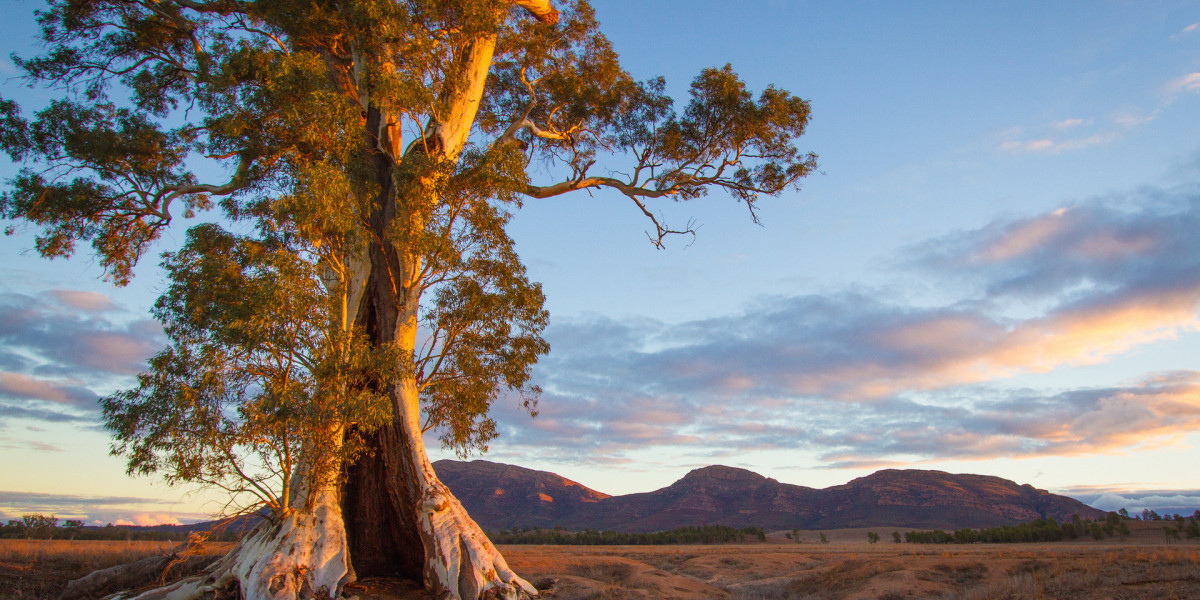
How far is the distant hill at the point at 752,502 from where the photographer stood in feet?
200

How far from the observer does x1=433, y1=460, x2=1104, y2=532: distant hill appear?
61.1 m

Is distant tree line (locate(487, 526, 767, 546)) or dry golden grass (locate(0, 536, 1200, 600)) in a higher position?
dry golden grass (locate(0, 536, 1200, 600))

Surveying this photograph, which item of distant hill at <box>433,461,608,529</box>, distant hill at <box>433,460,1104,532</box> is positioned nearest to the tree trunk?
distant hill at <box>433,460,1104,532</box>

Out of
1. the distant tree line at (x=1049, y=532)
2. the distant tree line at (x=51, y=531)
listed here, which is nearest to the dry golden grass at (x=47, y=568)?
the distant tree line at (x=51, y=531)

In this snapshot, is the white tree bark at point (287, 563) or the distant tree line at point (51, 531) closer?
the white tree bark at point (287, 563)

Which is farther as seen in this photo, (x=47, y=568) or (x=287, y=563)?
(x=47, y=568)

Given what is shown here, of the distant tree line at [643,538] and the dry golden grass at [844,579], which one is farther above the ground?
the dry golden grass at [844,579]

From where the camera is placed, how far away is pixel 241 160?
10.4 meters

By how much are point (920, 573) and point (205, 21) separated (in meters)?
15.0

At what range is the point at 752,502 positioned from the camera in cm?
7062

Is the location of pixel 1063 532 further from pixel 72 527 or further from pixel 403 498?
pixel 72 527

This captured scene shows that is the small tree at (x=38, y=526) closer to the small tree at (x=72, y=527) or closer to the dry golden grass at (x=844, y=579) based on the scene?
the small tree at (x=72, y=527)

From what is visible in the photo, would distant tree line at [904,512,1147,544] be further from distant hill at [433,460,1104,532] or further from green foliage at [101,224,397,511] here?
distant hill at [433,460,1104,532]

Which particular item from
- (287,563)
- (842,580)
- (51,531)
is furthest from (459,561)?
(51,531)
